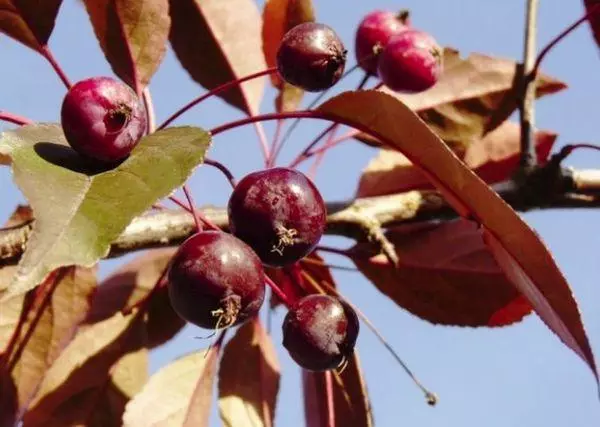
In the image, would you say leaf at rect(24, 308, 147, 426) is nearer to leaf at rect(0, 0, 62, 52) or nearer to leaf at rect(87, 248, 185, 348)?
leaf at rect(87, 248, 185, 348)

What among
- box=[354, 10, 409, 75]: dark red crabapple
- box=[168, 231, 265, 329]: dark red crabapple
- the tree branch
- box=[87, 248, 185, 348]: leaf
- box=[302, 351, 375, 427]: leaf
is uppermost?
box=[168, 231, 265, 329]: dark red crabapple

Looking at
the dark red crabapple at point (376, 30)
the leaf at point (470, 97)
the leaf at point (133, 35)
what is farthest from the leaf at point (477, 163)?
the leaf at point (133, 35)

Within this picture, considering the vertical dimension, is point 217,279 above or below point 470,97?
above

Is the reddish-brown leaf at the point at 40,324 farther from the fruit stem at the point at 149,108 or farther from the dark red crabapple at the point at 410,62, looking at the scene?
the dark red crabapple at the point at 410,62

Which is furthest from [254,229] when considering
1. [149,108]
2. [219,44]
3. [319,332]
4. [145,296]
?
[219,44]

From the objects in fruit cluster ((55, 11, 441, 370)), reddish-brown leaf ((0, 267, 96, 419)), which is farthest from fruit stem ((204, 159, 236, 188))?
reddish-brown leaf ((0, 267, 96, 419))

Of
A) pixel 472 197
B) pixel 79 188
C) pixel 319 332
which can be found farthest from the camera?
pixel 319 332

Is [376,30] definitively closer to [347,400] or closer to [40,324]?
[347,400]
